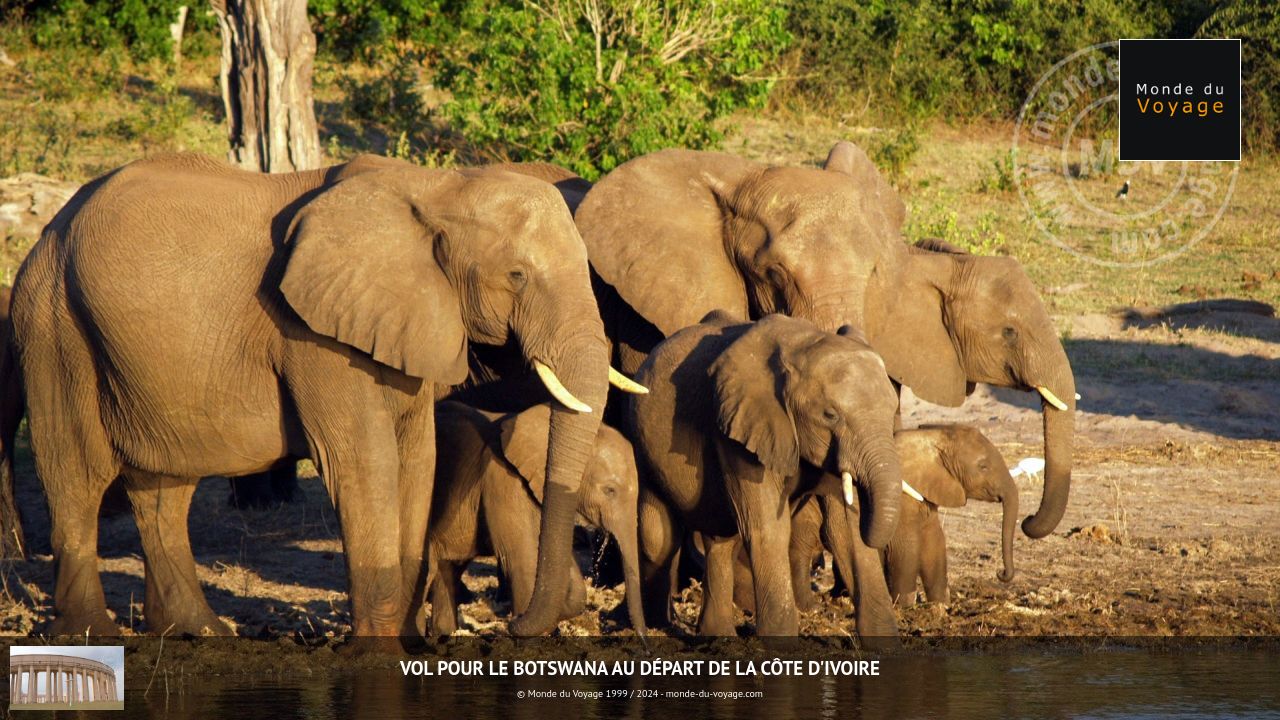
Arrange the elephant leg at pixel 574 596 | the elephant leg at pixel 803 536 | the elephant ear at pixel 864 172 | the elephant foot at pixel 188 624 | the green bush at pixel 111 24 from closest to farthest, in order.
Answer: the elephant leg at pixel 574 596 → the elephant foot at pixel 188 624 → the elephant leg at pixel 803 536 → the elephant ear at pixel 864 172 → the green bush at pixel 111 24

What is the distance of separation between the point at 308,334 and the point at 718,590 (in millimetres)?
2292

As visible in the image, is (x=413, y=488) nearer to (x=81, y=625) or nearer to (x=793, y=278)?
(x=81, y=625)

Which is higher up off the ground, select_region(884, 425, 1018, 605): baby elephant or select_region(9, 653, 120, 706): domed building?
select_region(884, 425, 1018, 605): baby elephant

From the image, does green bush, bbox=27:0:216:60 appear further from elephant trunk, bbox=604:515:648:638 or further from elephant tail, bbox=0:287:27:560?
elephant trunk, bbox=604:515:648:638

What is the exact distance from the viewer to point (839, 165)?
11125mm

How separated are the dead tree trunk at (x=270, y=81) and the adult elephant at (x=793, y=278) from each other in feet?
17.0

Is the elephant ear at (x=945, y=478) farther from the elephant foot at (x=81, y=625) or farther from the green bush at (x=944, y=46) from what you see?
the green bush at (x=944, y=46)

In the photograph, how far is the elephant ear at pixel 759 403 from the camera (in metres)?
7.98

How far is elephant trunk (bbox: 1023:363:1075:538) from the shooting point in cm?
953

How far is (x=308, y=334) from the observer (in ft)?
26.0

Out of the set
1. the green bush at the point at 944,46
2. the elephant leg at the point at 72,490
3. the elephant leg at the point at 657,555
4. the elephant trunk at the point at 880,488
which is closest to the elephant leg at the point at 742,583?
the elephant leg at the point at 657,555

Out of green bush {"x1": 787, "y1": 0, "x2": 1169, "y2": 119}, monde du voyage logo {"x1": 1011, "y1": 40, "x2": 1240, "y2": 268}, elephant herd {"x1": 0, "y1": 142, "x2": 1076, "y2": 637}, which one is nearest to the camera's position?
elephant herd {"x1": 0, "y1": 142, "x2": 1076, "y2": 637}

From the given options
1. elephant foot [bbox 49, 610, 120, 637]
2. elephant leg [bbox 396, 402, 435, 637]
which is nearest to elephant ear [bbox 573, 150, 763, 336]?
elephant leg [bbox 396, 402, 435, 637]

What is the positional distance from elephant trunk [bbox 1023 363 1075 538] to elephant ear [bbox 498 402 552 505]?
8.81 ft
